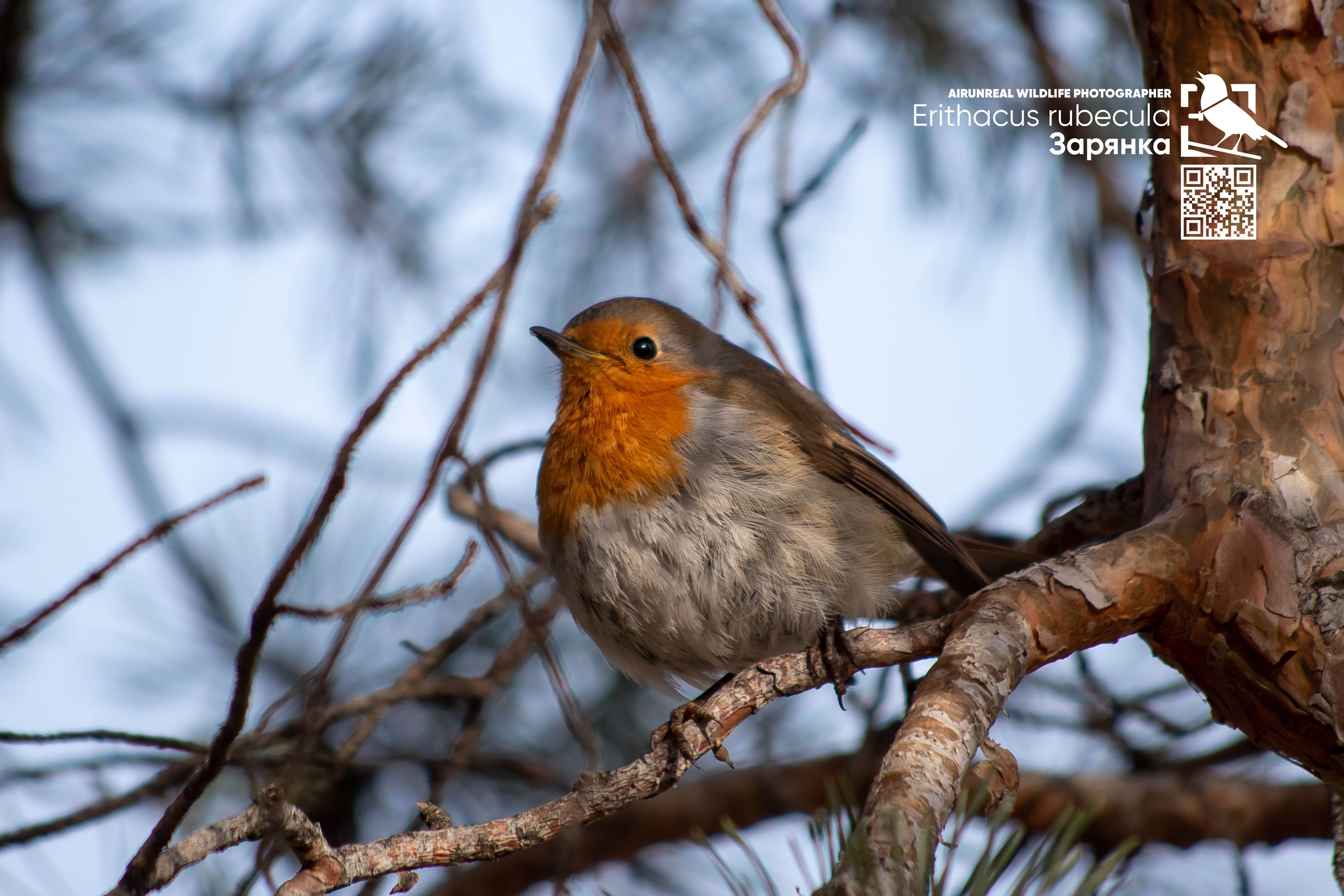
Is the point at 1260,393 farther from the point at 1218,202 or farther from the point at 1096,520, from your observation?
the point at 1096,520

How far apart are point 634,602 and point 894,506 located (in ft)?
3.01

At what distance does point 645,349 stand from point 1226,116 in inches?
71.8

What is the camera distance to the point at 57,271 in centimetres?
366

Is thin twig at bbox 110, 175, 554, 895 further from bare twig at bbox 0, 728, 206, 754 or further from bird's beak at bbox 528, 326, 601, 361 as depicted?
bird's beak at bbox 528, 326, 601, 361

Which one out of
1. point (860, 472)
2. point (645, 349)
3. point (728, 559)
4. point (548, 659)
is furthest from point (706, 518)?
point (548, 659)

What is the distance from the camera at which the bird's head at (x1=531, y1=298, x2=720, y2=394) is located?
339 centimetres

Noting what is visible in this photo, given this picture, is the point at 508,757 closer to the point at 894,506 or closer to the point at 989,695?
the point at 894,506

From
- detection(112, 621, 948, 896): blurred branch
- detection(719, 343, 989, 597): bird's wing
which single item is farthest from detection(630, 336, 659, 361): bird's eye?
detection(112, 621, 948, 896): blurred branch

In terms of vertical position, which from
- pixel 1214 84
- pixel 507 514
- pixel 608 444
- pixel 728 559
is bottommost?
pixel 728 559

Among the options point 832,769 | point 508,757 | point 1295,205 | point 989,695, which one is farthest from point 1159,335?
point 508,757

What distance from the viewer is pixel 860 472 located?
3.28 m

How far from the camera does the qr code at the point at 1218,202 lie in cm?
→ 222

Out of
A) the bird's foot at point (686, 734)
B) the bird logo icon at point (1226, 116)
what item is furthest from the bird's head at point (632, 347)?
the bird logo icon at point (1226, 116)

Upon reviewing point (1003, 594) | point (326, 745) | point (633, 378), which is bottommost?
point (1003, 594)
